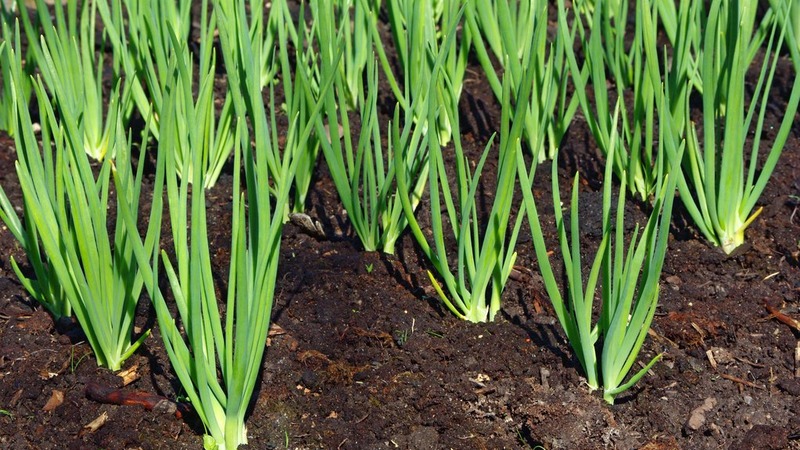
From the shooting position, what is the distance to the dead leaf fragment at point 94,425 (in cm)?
165

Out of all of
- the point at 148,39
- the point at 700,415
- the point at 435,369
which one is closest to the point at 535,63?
the point at 435,369

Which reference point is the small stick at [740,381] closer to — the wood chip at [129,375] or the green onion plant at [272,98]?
the green onion plant at [272,98]

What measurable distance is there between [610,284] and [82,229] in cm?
92

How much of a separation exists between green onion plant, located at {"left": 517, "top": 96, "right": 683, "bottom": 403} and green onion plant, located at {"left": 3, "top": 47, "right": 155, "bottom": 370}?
0.70 metres

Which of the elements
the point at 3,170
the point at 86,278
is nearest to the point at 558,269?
the point at 86,278

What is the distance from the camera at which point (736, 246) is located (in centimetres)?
213

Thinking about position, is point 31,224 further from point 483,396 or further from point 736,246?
point 736,246

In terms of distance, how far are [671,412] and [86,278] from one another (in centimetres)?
111

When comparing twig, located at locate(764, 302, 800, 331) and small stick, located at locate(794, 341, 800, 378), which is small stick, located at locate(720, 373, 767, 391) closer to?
small stick, located at locate(794, 341, 800, 378)

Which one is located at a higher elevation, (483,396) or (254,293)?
(254,293)

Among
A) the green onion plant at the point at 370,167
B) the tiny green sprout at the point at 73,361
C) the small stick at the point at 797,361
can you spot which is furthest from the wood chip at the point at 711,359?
the tiny green sprout at the point at 73,361

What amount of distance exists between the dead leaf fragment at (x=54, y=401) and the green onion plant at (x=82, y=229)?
0.10 meters

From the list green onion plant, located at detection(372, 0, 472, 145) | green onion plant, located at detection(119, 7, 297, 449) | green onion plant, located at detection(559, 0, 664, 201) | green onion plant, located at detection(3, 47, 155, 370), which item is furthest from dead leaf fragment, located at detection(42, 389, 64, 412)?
green onion plant, located at detection(559, 0, 664, 201)

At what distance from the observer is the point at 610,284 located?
1.64m
